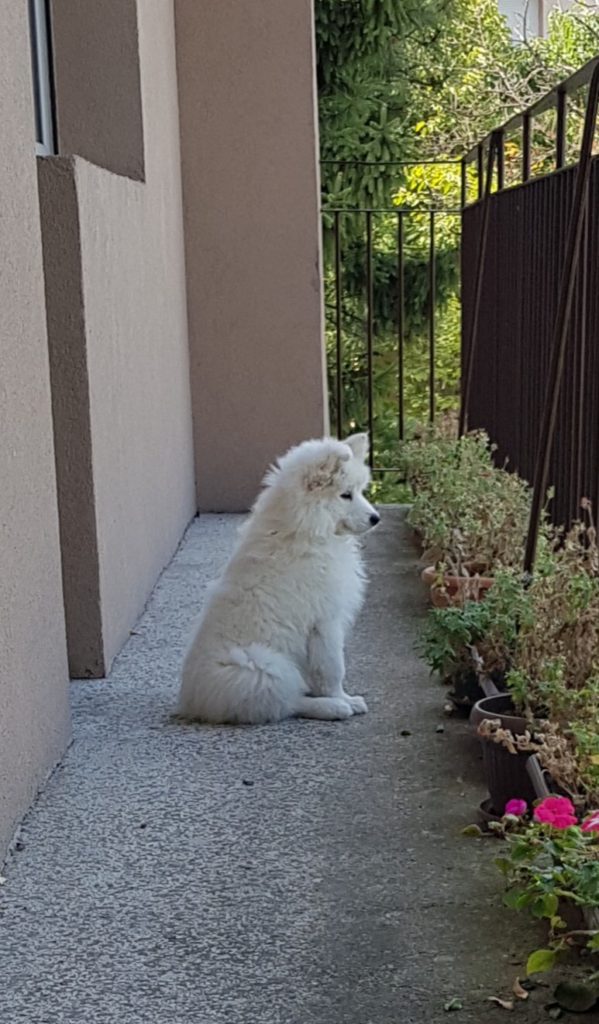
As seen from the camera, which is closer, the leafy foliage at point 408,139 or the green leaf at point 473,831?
the green leaf at point 473,831

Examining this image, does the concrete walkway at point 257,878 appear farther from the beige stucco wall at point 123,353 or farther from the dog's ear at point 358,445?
the dog's ear at point 358,445

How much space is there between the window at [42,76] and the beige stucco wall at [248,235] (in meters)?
2.43

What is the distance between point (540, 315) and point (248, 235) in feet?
12.3

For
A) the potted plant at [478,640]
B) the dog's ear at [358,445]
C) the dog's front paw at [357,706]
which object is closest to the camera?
the potted plant at [478,640]

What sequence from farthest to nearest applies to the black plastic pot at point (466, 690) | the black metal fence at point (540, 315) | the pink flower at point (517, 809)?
the black plastic pot at point (466, 690) < the black metal fence at point (540, 315) < the pink flower at point (517, 809)

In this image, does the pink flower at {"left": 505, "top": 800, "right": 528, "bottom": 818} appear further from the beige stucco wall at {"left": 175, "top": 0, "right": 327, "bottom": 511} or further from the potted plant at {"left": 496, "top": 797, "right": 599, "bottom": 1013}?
the beige stucco wall at {"left": 175, "top": 0, "right": 327, "bottom": 511}

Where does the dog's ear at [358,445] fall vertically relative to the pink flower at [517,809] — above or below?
above

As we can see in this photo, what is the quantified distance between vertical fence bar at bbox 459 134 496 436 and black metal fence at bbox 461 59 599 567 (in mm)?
11

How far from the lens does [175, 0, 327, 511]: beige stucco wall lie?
922 cm

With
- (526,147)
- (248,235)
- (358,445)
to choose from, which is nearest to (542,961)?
(358,445)

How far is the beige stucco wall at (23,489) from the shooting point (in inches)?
160

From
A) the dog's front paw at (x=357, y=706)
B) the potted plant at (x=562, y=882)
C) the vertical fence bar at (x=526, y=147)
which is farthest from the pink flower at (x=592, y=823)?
the vertical fence bar at (x=526, y=147)

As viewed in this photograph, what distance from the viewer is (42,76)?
683cm

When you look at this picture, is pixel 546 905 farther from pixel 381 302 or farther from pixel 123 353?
pixel 381 302
